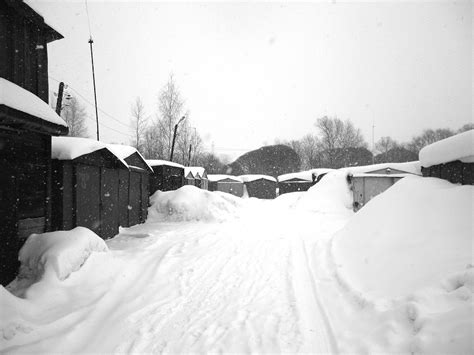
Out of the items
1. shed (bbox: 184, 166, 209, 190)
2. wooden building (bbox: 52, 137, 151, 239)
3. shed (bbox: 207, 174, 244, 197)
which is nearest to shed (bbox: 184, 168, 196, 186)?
shed (bbox: 184, 166, 209, 190)

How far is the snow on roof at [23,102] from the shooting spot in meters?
4.38

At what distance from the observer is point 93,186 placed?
9031 mm

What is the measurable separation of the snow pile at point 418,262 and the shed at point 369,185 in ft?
35.6

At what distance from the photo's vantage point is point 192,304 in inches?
170

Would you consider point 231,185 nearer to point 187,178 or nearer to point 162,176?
point 187,178

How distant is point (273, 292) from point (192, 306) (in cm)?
146

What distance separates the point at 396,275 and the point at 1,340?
5558 millimetres

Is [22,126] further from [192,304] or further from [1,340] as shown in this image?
[192,304]

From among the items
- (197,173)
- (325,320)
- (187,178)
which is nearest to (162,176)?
(187,178)

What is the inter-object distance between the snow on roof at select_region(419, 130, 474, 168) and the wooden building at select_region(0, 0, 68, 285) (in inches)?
373

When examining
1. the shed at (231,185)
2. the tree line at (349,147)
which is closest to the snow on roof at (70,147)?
the shed at (231,185)

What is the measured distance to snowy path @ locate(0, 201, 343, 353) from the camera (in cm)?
329

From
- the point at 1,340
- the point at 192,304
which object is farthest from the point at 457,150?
the point at 1,340

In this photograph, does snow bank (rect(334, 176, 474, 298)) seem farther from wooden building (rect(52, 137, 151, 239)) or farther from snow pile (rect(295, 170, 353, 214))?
snow pile (rect(295, 170, 353, 214))
